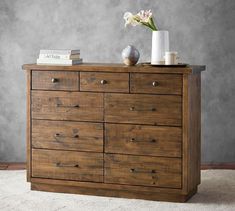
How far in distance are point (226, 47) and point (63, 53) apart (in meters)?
1.39

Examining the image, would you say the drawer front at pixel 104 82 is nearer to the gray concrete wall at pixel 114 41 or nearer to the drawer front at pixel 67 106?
the drawer front at pixel 67 106

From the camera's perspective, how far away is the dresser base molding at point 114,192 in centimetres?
418

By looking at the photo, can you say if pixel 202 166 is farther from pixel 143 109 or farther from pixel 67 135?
pixel 67 135

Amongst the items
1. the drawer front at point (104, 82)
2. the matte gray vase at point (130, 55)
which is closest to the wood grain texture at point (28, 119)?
the drawer front at point (104, 82)

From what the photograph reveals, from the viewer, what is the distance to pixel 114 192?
4.30 metres

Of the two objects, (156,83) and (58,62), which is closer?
(156,83)

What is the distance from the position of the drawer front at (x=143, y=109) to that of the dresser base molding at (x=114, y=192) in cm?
45

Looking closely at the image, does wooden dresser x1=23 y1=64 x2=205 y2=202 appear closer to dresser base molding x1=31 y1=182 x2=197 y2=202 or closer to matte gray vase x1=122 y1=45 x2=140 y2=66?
dresser base molding x1=31 y1=182 x2=197 y2=202

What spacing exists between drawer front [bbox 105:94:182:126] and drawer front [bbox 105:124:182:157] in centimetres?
4

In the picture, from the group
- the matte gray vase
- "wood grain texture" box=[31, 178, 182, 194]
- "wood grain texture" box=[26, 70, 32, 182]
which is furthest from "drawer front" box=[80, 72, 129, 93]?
"wood grain texture" box=[31, 178, 182, 194]

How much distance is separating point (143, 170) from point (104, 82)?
0.62 metres

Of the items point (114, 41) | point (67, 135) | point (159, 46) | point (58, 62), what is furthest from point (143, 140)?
point (114, 41)

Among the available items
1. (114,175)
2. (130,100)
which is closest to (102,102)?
(130,100)

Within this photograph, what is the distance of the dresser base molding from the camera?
4180mm
